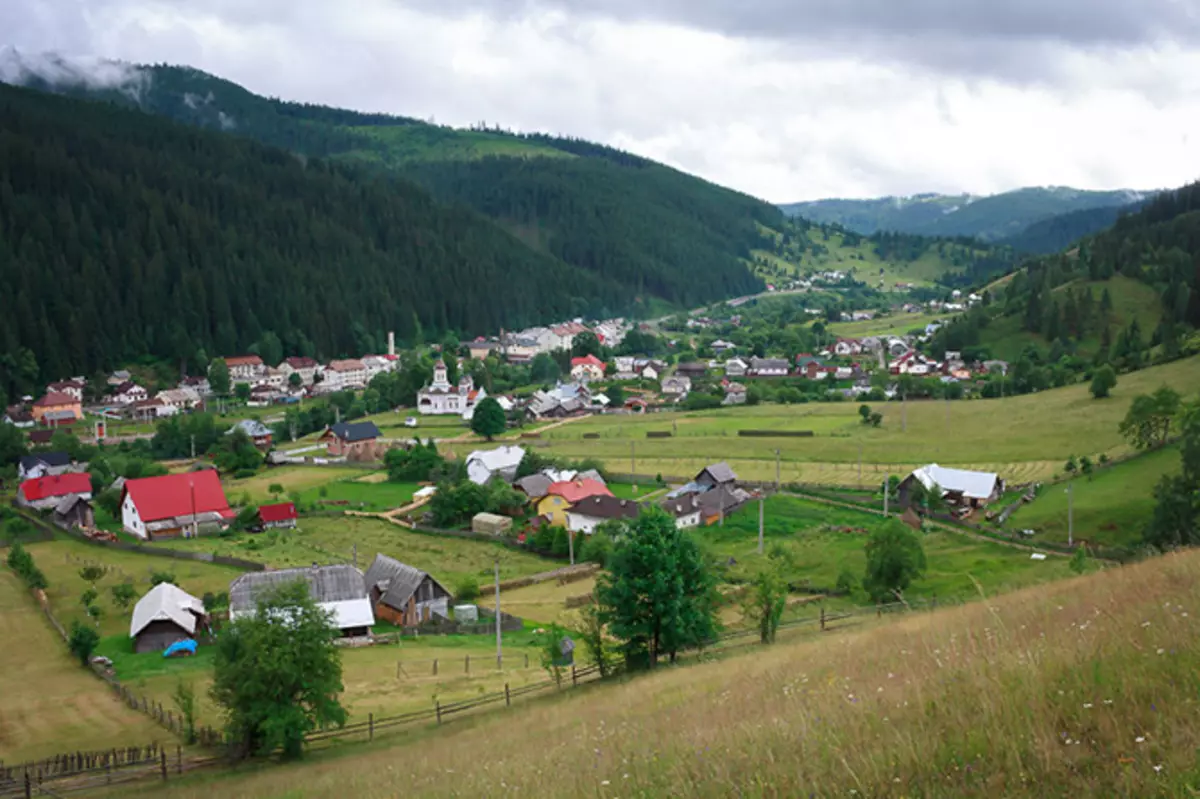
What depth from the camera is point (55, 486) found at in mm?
52438

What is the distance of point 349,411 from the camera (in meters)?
89.6

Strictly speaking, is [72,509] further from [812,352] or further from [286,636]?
[812,352]

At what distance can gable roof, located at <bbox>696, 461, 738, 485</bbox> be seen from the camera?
51.4 metres

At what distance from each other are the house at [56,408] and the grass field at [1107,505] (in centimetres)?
8337

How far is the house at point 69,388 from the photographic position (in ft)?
305

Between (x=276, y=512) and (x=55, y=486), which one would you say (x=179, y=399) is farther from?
(x=276, y=512)

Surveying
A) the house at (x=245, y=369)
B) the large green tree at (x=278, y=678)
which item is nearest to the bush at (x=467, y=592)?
the large green tree at (x=278, y=678)

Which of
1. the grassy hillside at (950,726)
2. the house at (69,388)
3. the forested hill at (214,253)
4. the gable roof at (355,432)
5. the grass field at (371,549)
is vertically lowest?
the grass field at (371,549)

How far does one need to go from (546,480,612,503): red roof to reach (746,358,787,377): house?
5829 cm

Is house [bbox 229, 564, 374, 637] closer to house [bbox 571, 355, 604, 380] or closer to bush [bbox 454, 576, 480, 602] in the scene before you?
→ bush [bbox 454, 576, 480, 602]

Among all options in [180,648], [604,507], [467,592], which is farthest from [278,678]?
[604,507]

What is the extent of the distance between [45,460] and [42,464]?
0.40 m

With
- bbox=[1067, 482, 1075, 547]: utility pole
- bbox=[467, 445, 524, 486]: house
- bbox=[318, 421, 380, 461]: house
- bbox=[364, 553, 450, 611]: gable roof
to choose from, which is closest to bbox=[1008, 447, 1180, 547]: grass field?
bbox=[1067, 482, 1075, 547]: utility pole

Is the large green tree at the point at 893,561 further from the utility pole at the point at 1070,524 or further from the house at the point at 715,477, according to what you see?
the house at the point at 715,477
